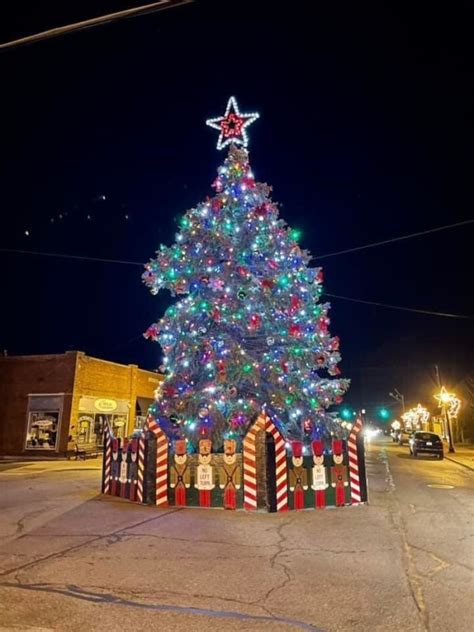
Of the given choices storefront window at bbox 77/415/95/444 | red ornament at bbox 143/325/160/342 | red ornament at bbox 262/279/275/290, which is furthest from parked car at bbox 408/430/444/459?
red ornament at bbox 143/325/160/342

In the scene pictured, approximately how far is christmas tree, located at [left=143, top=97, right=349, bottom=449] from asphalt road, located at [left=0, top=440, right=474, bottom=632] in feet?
9.83

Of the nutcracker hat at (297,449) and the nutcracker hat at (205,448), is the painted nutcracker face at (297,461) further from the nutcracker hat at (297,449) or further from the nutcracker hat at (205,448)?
the nutcracker hat at (205,448)

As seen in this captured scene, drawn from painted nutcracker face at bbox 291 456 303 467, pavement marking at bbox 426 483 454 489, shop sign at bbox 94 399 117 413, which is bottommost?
pavement marking at bbox 426 483 454 489

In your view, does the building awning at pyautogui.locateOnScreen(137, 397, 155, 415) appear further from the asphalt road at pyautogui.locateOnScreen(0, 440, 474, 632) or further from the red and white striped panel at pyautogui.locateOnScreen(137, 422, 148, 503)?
the asphalt road at pyautogui.locateOnScreen(0, 440, 474, 632)

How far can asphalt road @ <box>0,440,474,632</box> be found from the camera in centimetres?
455

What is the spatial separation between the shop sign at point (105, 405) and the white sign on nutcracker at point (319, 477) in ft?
70.2

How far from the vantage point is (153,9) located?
521 cm

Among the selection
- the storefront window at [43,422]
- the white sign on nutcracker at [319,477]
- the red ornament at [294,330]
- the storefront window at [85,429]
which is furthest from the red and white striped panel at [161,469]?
the storefront window at [85,429]

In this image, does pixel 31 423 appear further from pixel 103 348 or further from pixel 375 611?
pixel 375 611

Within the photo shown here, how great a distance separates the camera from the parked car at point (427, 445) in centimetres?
2822

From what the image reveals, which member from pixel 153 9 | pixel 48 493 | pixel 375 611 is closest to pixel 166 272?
pixel 48 493

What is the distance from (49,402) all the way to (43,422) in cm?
112

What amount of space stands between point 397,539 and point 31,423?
80.1 feet

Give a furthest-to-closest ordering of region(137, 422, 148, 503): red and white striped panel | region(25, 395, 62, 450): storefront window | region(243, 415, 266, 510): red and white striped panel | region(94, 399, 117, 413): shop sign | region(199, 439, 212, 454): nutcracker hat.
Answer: region(94, 399, 117, 413): shop sign < region(25, 395, 62, 450): storefront window < region(137, 422, 148, 503): red and white striped panel < region(199, 439, 212, 454): nutcracker hat < region(243, 415, 266, 510): red and white striped panel
